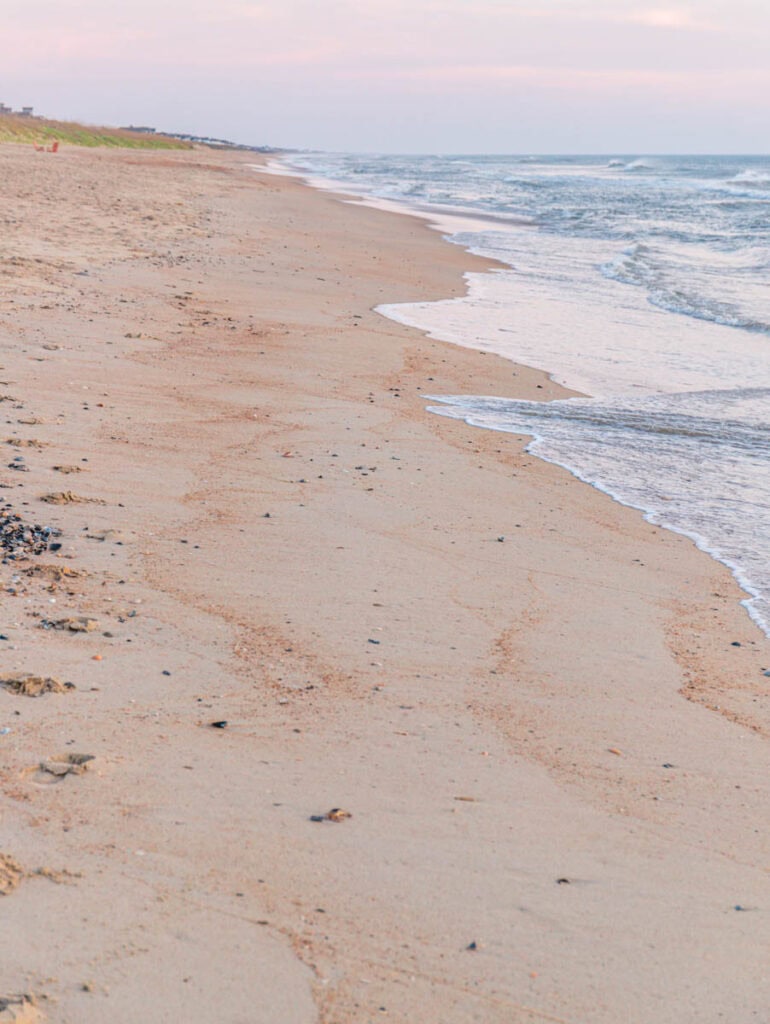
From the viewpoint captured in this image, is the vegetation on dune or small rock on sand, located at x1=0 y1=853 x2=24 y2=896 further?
the vegetation on dune

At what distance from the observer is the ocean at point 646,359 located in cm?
616

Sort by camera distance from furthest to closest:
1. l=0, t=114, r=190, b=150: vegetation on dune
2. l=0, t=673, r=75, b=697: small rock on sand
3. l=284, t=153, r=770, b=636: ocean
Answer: l=0, t=114, r=190, b=150: vegetation on dune, l=284, t=153, r=770, b=636: ocean, l=0, t=673, r=75, b=697: small rock on sand

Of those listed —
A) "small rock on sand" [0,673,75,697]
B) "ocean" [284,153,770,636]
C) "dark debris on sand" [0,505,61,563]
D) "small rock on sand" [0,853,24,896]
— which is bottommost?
"small rock on sand" [0,853,24,896]

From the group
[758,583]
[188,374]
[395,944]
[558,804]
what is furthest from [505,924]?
[188,374]

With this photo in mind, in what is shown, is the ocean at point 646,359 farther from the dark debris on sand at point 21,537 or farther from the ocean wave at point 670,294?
the dark debris on sand at point 21,537

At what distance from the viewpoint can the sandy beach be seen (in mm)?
→ 2244

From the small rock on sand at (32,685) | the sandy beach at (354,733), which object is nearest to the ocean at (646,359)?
the sandy beach at (354,733)

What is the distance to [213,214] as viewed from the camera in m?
20.4

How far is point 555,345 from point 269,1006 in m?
9.21

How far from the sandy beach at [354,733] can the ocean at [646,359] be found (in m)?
0.48

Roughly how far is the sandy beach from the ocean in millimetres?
477

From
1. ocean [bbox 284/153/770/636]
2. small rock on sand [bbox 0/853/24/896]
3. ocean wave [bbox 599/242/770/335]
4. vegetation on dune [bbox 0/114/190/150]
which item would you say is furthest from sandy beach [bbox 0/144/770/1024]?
vegetation on dune [bbox 0/114/190/150]

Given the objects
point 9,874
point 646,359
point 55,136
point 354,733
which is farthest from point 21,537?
point 55,136

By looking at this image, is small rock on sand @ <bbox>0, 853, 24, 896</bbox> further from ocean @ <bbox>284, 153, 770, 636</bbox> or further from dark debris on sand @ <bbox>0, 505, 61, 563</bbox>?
ocean @ <bbox>284, 153, 770, 636</bbox>
